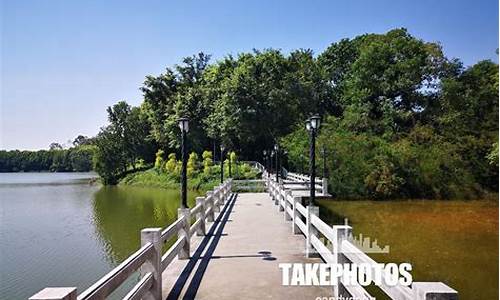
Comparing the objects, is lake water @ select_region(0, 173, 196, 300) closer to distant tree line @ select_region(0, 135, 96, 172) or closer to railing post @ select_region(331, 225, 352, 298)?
railing post @ select_region(331, 225, 352, 298)

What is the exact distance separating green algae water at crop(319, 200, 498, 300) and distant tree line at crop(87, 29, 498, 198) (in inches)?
145

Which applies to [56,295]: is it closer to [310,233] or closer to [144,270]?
[144,270]

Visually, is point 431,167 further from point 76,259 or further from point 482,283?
point 76,259

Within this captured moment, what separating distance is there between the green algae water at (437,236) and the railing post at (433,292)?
6.07 metres

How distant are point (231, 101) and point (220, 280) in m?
38.9

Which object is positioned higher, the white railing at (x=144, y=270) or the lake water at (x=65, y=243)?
the white railing at (x=144, y=270)

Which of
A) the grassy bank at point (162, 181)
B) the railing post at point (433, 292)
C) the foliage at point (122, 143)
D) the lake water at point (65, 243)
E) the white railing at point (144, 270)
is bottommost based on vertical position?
the lake water at point (65, 243)

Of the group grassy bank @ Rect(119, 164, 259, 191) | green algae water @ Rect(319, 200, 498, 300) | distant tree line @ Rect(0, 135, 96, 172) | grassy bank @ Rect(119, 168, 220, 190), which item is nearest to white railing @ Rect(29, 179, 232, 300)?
green algae water @ Rect(319, 200, 498, 300)

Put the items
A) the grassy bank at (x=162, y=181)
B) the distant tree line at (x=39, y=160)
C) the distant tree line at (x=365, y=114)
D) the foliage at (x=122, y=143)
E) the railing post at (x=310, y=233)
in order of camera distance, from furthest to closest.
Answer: the distant tree line at (x=39, y=160)
the foliage at (x=122, y=143)
the grassy bank at (x=162, y=181)
the distant tree line at (x=365, y=114)
the railing post at (x=310, y=233)

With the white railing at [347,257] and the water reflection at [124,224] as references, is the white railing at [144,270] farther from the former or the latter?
the water reflection at [124,224]

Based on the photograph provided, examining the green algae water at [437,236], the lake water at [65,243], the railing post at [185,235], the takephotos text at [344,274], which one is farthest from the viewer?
the lake water at [65,243]

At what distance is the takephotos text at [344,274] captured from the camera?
3.96 metres

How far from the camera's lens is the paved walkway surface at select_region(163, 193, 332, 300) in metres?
5.90

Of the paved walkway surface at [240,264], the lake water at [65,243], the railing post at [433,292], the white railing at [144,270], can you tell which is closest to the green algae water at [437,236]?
the paved walkway surface at [240,264]
